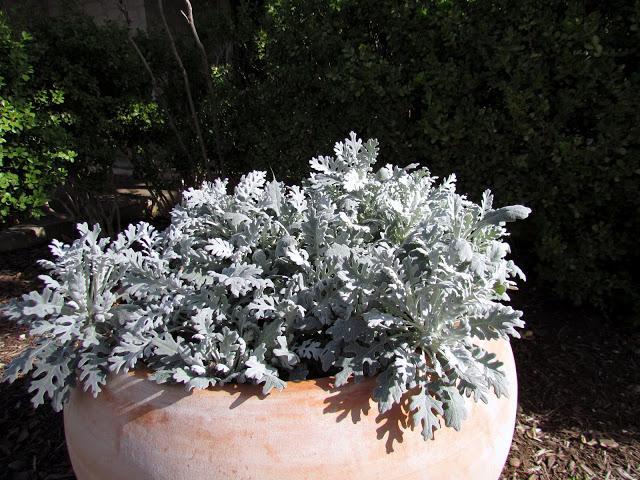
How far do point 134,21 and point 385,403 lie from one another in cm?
759

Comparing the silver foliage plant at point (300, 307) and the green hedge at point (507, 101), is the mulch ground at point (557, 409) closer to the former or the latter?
the green hedge at point (507, 101)

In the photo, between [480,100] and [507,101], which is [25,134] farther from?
[507,101]

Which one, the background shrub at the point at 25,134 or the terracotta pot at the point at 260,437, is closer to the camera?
the terracotta pot at the point at 260,437

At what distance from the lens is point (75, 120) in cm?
439

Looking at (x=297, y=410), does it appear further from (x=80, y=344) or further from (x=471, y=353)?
(x=80, y=344)

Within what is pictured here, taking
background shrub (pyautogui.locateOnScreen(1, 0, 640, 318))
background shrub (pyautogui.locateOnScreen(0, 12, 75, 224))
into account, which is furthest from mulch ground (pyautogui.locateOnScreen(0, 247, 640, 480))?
background shrub (pyautogui.locateOnScreen(0, 12, 75, 224))

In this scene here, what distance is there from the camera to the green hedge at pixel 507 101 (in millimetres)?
3066

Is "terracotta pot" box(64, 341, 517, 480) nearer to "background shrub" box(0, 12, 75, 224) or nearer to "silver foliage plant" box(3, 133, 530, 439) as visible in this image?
"silver foliage plant" box(3, 133, 530, 439)

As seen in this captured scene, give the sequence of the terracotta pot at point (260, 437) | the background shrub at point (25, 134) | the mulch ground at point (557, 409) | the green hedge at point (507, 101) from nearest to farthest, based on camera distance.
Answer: the terracotta pot at point (260, 437) → the mulch ground at point (557, 409) → the green hedge at point (507, 101) → the background shrub at point (25, 134)

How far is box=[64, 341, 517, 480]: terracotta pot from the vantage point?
154 cm

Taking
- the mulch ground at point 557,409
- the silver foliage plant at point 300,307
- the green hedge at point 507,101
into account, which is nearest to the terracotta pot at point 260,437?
the silver foliage plant at point 300,307

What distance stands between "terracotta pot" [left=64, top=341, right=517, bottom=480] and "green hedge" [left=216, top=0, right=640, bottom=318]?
2017 mm

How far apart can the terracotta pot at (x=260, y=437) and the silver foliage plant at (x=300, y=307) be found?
6 centimetres

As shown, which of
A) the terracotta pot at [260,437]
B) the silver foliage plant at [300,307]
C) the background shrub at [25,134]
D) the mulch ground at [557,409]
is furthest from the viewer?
the background shrub at [25,134]
